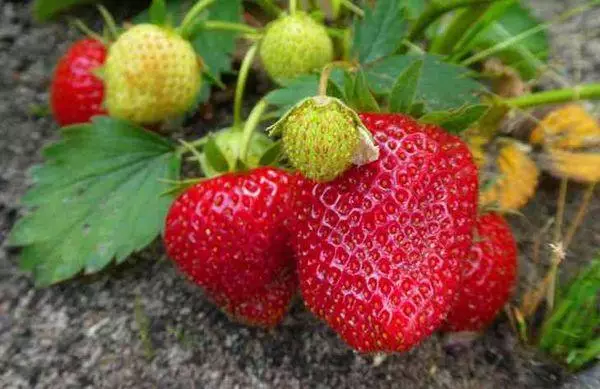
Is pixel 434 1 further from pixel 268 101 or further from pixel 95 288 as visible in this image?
pixel 95 288

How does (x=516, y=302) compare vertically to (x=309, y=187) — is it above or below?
below

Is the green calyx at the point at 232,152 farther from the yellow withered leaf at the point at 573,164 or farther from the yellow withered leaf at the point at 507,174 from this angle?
the yellow withered leaf at the point at 573,164

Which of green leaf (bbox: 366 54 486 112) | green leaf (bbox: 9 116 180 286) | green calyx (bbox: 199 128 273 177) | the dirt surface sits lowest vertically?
the dirt surface

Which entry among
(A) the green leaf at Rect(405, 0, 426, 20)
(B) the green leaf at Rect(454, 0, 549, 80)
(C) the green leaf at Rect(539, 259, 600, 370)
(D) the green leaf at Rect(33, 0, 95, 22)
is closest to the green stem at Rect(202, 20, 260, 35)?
(A) the green leaf at Rect(405, 0, 426, 20)

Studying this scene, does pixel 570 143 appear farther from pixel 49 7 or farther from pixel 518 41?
pixel 49 7

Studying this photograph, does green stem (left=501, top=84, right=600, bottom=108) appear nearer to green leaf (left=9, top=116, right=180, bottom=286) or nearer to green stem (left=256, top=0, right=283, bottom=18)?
green stem (left=256, top=0, right=283, bottom=18)

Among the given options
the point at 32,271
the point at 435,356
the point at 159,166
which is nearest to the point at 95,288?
the point at 32,271

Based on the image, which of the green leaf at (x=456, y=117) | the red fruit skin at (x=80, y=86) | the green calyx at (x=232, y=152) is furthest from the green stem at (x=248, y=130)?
the red fruit skin at (x=80, y=86)
